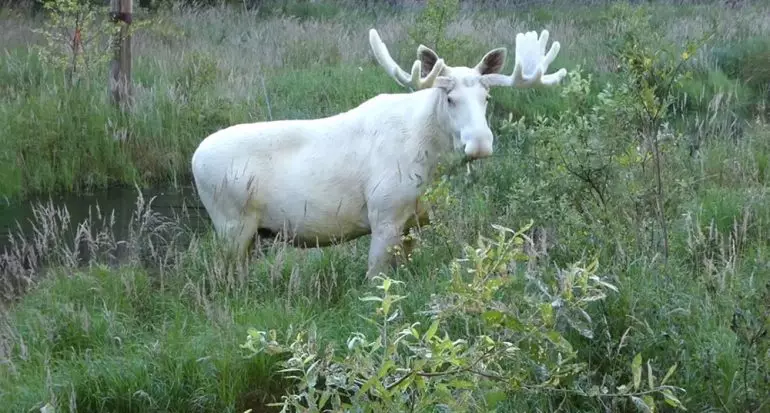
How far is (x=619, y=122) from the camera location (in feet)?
17.8

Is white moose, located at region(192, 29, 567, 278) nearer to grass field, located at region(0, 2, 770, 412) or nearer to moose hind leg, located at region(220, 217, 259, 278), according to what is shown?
moose hind leg, located at region(220, 217, 259, 278)

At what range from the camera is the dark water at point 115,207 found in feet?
29.2

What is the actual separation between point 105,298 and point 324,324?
4.49 feet

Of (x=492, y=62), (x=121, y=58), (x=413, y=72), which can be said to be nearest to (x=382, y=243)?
(x=413, y=72)

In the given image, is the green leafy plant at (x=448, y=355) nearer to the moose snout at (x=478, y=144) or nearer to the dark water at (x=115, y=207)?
the moose snout at (x=478, y=144)

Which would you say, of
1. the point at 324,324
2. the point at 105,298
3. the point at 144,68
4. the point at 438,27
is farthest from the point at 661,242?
the point at 144,68

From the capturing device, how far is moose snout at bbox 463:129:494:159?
557 centimetres

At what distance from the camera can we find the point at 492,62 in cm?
615

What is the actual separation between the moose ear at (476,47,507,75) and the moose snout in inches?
23.5

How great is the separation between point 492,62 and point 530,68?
0.38 meters

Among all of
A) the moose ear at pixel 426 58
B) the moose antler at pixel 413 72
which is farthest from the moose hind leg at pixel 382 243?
the moose ear at pixel 426 58

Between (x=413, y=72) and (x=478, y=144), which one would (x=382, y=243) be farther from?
(x=413, y=72)

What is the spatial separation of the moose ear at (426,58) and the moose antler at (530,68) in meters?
0.38

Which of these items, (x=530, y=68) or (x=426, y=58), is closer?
(x=426, y=58)
